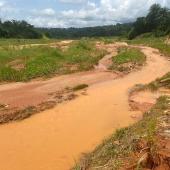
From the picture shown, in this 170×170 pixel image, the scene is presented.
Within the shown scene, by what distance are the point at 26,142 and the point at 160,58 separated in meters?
19.3

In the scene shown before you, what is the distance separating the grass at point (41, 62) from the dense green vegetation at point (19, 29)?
133ft

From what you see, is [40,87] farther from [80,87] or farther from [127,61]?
[127,61]

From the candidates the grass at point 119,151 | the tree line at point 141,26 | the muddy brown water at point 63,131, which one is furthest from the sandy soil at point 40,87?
the tree line at point 141,26

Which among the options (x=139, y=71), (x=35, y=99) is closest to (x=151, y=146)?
(x=35, y=99)

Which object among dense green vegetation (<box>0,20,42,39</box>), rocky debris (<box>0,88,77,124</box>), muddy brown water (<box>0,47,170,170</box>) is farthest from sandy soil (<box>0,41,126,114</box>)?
dense green vegetation (<box>0,20,42,39</box>)

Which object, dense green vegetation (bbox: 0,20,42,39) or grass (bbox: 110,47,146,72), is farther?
dense green vegetation (bbox: 0,20,42,39)

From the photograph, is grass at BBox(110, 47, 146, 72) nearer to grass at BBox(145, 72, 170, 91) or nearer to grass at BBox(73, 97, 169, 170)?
grass at BBox(145, 72, 170, 91)

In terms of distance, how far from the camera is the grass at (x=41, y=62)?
19237 millimetres

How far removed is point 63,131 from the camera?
11367mm

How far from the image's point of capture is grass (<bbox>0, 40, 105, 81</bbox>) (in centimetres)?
1924

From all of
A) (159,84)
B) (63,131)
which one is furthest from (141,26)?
(63,131)

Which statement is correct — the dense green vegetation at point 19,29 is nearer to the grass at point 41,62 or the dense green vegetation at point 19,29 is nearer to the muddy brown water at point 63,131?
the grass at point 41,62

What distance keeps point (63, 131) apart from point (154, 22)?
2020 inches

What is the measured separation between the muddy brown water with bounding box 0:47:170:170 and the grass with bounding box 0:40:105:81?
413cm
